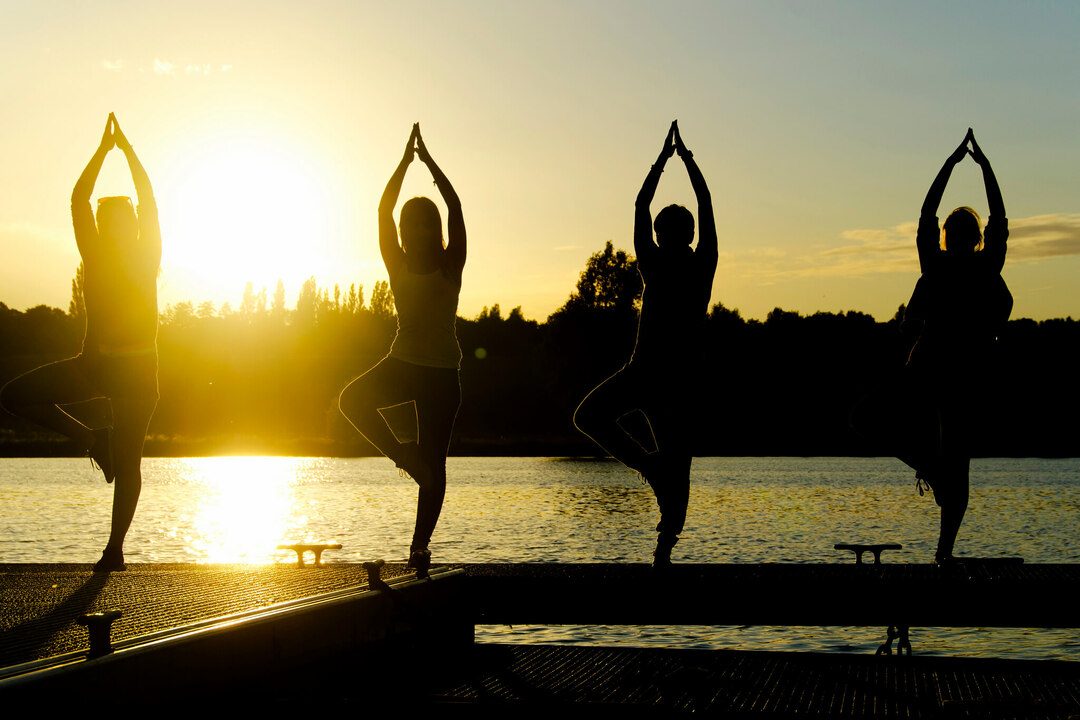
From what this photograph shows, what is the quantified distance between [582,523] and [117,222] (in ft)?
87.8

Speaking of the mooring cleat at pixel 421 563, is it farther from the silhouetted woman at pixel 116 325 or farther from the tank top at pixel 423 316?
the silhouetted woman at pixel 116 325

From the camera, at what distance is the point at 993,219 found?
7199mm

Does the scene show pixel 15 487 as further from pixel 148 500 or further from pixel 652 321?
pixel 652 321

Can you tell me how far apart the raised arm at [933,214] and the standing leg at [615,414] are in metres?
2.27

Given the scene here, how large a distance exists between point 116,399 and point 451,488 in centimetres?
4445

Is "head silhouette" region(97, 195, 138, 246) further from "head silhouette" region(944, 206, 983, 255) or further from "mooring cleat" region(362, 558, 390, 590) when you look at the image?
"head silhouette" region(944, 206, 983, 255)

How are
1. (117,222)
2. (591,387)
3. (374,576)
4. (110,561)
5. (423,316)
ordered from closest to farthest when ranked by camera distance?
(374,576), (423,316), (110,561), (117,222), (591,387)

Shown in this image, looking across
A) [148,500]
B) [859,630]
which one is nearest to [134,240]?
[859,630]

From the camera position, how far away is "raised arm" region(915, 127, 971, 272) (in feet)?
23.5

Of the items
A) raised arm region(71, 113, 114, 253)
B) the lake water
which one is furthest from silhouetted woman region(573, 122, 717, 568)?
the lake water

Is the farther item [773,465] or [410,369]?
[773,465]

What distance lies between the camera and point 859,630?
14961 mm

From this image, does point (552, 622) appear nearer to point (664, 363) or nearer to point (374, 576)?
point (374, 576)

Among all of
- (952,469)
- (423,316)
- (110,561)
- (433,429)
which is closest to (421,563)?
(433,429)
